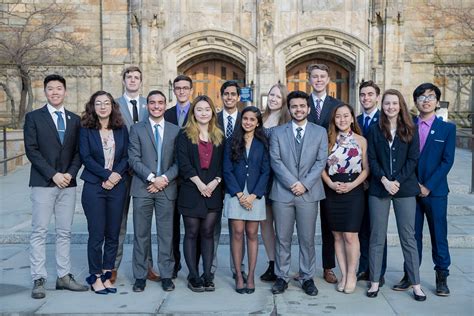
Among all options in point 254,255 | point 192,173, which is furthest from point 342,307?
point 192,173

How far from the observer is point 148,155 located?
542 cm

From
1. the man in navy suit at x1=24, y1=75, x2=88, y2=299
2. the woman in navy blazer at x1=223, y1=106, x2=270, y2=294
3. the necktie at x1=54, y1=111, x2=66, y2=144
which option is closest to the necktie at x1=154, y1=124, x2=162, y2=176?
the woman in navy blazer at x1=223, y1=106, x2=270, y2=294

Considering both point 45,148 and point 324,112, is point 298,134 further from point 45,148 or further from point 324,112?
point 45,148

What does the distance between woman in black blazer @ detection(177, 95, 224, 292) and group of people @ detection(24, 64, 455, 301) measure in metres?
0.01

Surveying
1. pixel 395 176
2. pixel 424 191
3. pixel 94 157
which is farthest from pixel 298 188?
pixel 94 157

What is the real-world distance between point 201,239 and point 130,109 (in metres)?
1.58

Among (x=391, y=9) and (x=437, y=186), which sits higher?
(x=391, y=9)

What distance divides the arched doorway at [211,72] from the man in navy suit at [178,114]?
1089 cm

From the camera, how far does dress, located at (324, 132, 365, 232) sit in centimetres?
527

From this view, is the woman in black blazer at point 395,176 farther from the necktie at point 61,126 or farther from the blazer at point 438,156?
the necktie at point 61,126

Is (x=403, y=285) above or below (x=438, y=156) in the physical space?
below

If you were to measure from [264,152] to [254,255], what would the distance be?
0.98 m

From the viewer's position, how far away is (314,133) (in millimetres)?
5246

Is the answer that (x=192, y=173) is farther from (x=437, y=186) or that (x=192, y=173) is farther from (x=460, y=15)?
(x=460, y=15)
